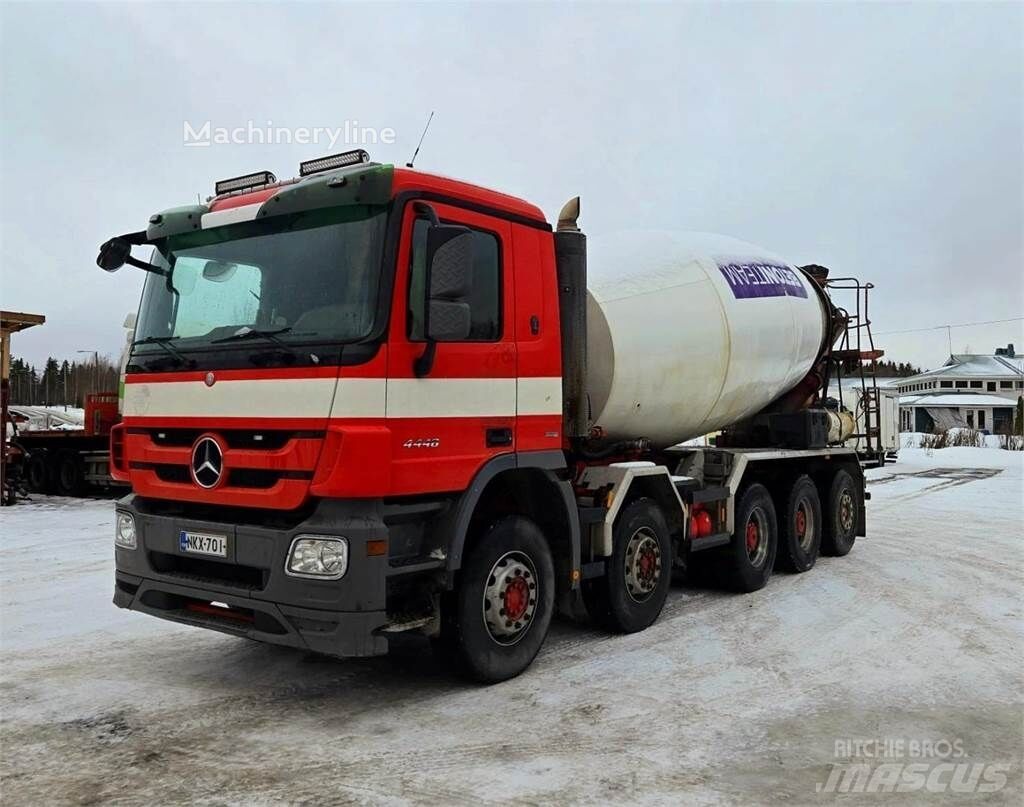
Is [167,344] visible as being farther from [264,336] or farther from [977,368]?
[977,368]

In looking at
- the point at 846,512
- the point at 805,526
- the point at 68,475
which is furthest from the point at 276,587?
the point at 68,475

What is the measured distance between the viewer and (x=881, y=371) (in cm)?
10331

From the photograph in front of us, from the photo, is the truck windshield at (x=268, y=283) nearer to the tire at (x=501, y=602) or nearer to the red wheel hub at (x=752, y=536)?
the tire at (x=501, y=602)

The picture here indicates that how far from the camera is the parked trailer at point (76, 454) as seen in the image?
61.1 feet

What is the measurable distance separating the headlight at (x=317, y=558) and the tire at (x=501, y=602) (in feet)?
2.85

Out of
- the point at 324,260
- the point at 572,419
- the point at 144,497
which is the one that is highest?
the point at 324,260

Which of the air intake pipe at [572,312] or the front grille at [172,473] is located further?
the air intake pipe at [572,312]

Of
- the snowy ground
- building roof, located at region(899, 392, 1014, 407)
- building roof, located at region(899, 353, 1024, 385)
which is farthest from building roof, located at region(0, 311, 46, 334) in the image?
building roof, located at region(899, 353, 1024, 385)

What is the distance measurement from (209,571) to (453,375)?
181 centimetres

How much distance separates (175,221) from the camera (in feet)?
17.8

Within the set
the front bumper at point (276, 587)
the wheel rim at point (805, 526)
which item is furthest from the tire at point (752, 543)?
the front bumper at point (276, 587)

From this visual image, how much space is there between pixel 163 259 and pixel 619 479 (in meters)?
3.49

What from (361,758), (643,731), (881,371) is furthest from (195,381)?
(881,371)

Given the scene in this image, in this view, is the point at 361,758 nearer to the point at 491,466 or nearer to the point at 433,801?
the point at 433,801
